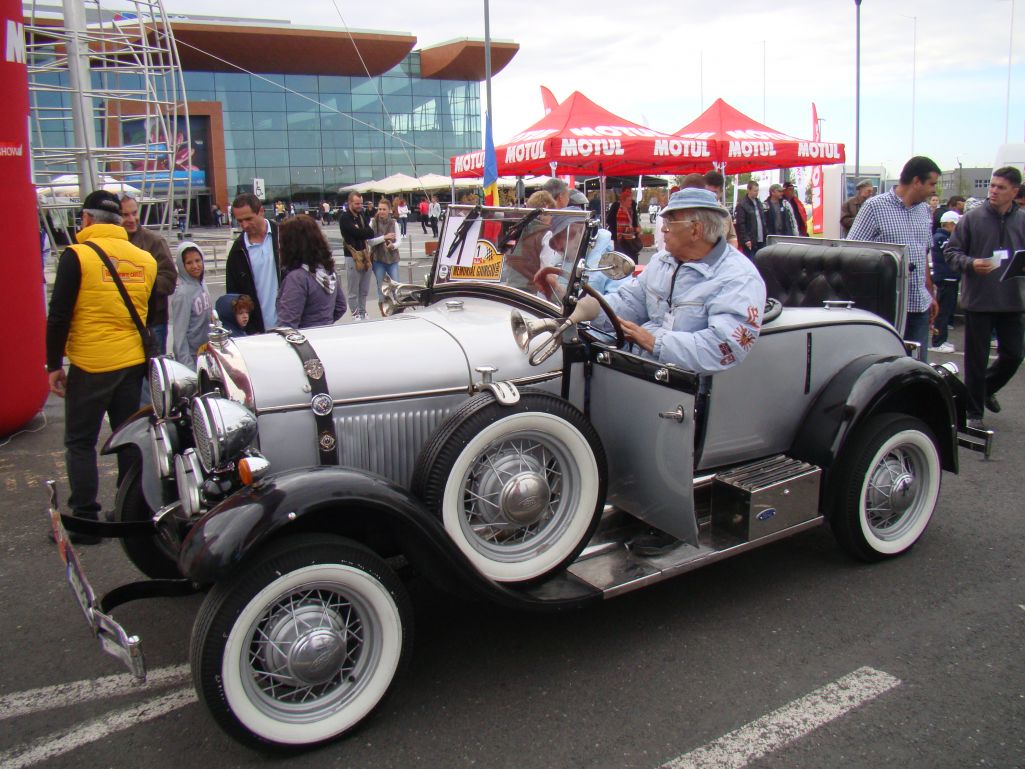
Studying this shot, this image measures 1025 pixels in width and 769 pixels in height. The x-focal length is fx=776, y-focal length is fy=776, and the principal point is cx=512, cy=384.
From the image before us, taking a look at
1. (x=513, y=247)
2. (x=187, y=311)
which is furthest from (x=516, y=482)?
(x=187, y=311)

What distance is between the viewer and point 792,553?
3873 millimetres

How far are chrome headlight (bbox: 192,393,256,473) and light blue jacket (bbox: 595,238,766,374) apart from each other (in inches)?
62.4

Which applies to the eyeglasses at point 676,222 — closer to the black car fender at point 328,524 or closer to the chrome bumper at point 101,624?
the black car fender at point 328,524

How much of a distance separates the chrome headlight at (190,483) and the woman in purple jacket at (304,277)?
7.06ft

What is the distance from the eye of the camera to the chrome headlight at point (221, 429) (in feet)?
8.17

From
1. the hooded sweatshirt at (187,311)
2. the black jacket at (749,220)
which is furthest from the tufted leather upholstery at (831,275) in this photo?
the black jacket at (749,220)

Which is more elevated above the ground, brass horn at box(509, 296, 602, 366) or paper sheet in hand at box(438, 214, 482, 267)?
paper sheet in hand at box(438, 214, 482, 267)

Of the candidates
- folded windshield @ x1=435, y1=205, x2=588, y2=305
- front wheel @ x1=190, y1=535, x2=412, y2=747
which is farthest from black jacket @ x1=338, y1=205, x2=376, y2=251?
front wheel @ x1=190, y1=535, x2=412, y2=747

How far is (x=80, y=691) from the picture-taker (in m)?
2.83

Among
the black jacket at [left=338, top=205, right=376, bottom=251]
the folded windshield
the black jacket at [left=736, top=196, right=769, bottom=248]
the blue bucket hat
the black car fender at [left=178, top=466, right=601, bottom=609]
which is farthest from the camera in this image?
the black jacket at [left=736, top=196, right=769, bottom=248]

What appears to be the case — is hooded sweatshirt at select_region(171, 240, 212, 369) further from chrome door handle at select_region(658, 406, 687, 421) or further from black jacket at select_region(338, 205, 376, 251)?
black jacket at select_region(338, 205, 376, 251)

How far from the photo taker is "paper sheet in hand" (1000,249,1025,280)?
556 centimetres

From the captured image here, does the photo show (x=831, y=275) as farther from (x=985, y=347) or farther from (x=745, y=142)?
(x=745, y=142)

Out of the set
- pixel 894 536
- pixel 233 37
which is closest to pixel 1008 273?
pixel 894 536
